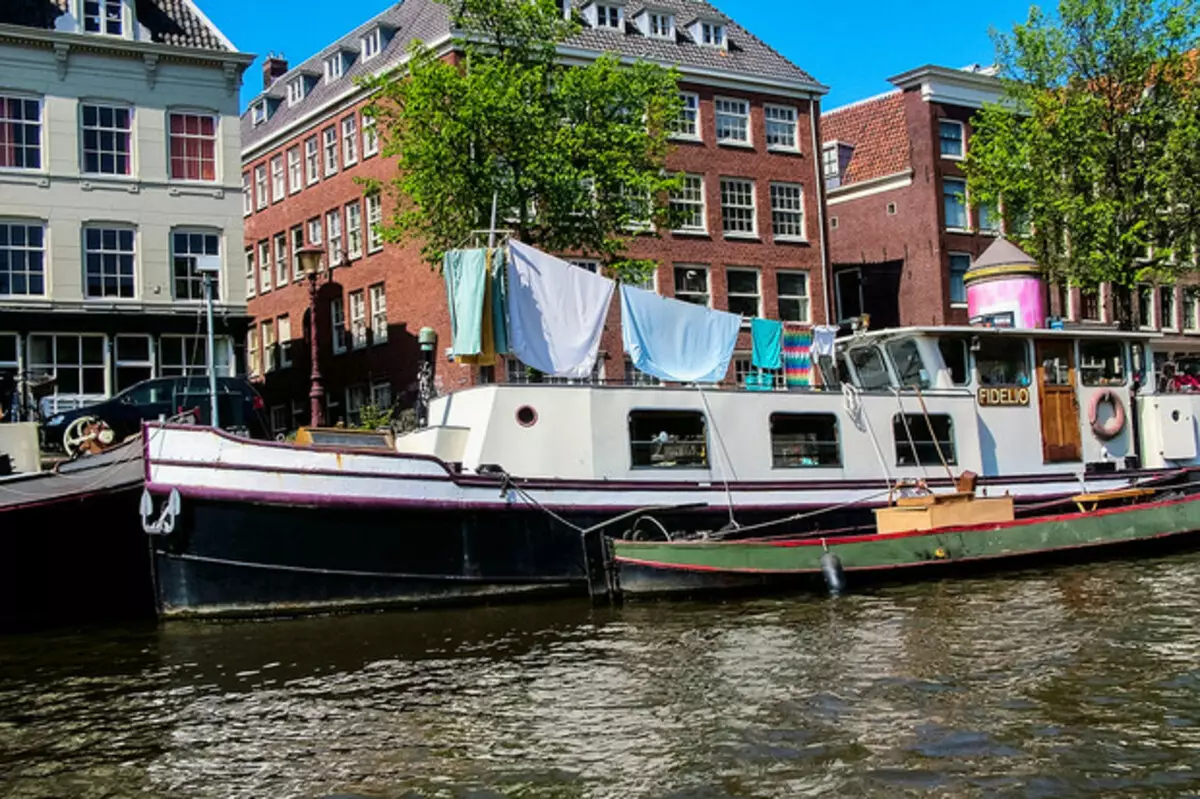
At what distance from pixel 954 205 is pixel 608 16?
45.0 feet

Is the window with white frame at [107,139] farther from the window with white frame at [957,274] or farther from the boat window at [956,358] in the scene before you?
the window with white frame at [957,274]

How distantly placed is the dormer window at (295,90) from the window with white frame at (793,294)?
60.5 ft

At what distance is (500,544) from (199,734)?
22.8 feet

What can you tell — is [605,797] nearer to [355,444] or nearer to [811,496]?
[355,444]

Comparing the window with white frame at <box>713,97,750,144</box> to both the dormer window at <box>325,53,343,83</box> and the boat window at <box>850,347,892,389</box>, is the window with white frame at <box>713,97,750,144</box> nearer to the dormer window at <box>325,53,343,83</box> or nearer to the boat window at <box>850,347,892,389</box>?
the dormer window at <box>325,53,343,83</box>

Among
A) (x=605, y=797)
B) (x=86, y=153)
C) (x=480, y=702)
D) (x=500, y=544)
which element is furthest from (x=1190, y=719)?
(x=86, y=153)

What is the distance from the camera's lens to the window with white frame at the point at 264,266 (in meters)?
46.9

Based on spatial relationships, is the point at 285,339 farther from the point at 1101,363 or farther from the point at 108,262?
the point at 1101,363

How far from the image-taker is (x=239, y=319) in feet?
109

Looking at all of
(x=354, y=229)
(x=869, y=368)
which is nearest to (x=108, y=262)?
(x=354, y=229)

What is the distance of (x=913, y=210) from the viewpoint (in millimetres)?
44406

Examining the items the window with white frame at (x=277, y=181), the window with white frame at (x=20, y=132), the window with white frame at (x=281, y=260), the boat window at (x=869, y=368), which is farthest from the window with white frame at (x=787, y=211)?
the window with white frame at (x=20, y=132)

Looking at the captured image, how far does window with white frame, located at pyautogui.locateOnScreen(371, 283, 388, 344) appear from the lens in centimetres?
3962

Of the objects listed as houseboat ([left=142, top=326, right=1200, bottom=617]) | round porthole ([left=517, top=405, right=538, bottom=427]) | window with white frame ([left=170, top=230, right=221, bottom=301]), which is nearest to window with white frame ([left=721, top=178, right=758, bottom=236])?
window with white frame ([left=170, top=230, right=221, bottom=301])
